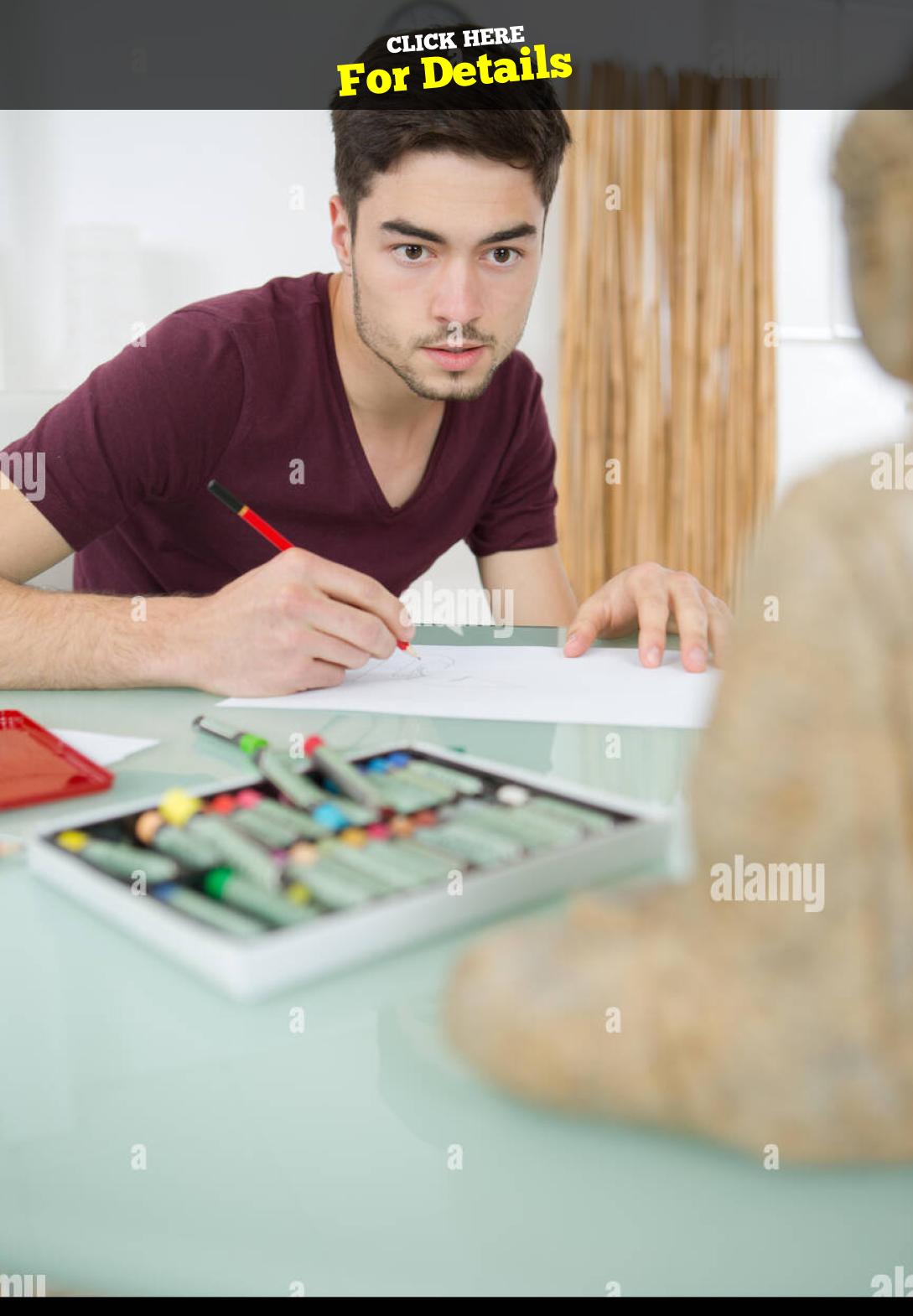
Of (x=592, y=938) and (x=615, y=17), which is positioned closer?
(x=592, y=938)

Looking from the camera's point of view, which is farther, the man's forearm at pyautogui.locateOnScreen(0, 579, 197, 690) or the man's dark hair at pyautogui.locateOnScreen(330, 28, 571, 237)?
the man's dark hair at pyautogui.locateOnScreen(330, 28, 571, 237)

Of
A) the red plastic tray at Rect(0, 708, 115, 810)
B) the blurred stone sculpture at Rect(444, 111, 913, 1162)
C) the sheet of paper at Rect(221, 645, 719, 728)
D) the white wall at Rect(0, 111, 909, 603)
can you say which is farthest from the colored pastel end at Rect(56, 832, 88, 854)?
the white wall at Rect(0, 111, 909, 603)

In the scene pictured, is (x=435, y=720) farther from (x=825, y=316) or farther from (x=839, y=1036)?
(x=825, y=316)

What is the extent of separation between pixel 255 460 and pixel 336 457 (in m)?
0.11

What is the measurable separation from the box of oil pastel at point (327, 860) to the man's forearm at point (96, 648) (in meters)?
0.45

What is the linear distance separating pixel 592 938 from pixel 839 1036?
96 mm

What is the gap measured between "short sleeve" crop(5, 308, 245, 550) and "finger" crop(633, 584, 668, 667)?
594 millimetres

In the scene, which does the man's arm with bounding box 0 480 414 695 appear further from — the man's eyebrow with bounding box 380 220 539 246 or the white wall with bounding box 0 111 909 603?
the white wall with bounding box 0 111 909 603

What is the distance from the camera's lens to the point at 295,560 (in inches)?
43.4

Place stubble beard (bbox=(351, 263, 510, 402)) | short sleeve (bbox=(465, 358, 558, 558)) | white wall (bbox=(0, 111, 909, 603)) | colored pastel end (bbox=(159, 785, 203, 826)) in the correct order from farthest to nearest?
white wall (bbox=(0, 111, 909, 603)), short sleeve (bbox=(465, 358, 558, 558)), stubble beard (bbox=(351, 263, 510, 402)), colored pastel end (bbox=(159, 785, 203, 826))

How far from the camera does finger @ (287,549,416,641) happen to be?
1.09 meters

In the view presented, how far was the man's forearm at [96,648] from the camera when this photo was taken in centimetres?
114

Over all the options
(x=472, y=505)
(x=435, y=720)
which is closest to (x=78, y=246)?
(x=472, y=505)

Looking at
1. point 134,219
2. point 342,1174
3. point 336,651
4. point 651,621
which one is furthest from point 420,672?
point 134,219
